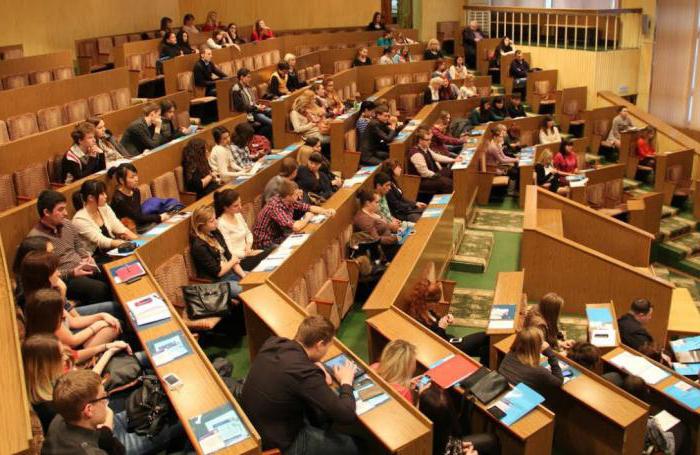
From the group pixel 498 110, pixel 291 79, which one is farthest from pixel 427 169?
pixel 498 110

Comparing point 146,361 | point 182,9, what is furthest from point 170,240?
point 182,9

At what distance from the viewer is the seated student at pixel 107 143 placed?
19.4 ft

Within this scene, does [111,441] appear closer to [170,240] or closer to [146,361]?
[146,361]

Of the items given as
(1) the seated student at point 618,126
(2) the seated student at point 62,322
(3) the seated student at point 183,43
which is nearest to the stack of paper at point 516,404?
(2) the seated student at point 62,322

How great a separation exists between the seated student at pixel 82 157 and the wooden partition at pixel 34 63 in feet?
10.2

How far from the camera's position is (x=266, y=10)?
45.3ft

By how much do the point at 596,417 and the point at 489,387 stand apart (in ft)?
2.02

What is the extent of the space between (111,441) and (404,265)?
2.34m

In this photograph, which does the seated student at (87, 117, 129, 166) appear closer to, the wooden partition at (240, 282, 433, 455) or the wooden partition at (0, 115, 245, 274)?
the wooden partition at (0, 115, 245, 274)

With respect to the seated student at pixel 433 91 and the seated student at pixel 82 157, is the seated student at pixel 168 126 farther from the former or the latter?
the seated student at pixel 433 91

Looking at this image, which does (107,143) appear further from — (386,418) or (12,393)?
(12,393)

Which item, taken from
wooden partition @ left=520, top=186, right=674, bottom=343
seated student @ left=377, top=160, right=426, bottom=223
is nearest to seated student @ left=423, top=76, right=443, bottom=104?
seated student @ left=377, top=160, right=426, bottom=223

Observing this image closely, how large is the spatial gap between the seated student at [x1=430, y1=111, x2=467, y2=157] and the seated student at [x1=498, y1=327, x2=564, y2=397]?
4.58m

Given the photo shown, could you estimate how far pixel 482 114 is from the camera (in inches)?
381
